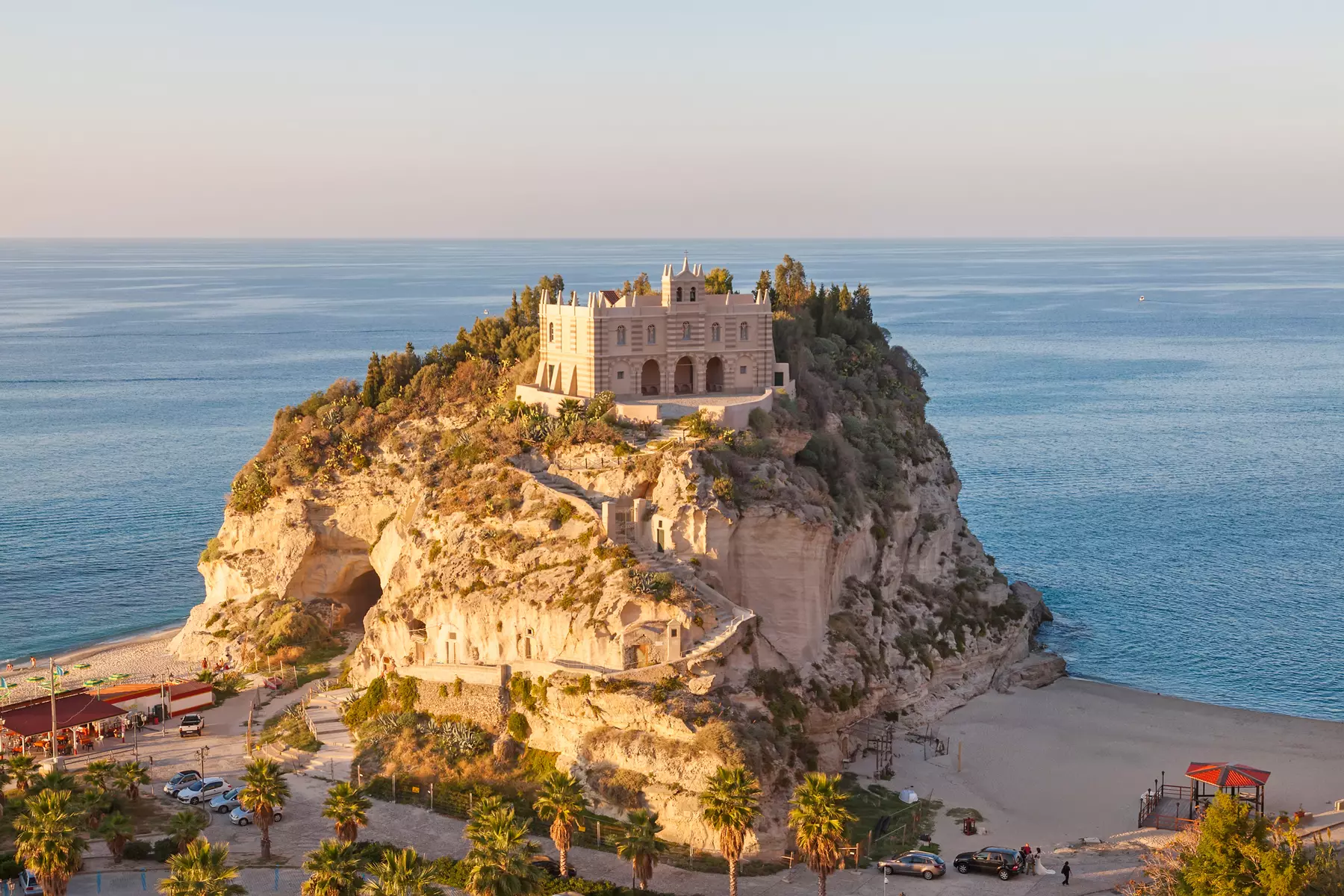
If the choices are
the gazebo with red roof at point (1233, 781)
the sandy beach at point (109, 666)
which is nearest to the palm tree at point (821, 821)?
the gazebo with red roof at point (1233, 781)

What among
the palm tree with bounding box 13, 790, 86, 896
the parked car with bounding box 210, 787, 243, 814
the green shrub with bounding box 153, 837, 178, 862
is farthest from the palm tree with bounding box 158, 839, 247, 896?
the parked car with bounding box 210, 787, 243, 814

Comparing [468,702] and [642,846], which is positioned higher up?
[468,702]

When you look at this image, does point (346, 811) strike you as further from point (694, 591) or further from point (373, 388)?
point (373, 388)

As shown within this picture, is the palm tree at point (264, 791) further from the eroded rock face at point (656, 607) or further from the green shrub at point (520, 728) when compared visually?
the eroded rock face at point (656, 607)

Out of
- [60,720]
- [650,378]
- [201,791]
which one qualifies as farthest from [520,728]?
[650,378]

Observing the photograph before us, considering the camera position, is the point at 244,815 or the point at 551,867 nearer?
the point at 551,867

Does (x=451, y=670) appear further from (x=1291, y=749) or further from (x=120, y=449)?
(x=120, y=449)

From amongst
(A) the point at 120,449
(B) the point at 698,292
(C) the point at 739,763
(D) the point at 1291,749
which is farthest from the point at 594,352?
(A) the point at 120,449
